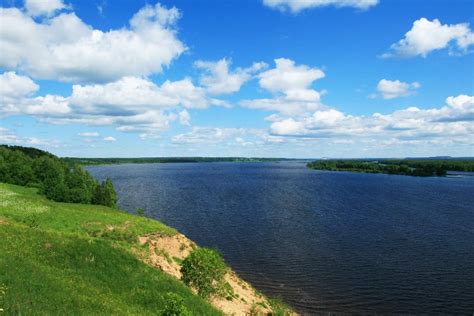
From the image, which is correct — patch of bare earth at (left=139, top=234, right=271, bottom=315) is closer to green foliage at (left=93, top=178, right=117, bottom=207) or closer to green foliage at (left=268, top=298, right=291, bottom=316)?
green foliage at (left=268, top=298, right=291, bottom=316)

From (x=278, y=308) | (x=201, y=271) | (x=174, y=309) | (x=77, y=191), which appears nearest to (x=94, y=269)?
(x=201, y=271)

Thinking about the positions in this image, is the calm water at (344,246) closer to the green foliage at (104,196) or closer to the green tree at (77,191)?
the green foliage at (104,196)

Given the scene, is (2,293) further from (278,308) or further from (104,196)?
(104,196)

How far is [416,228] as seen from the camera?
79.1m

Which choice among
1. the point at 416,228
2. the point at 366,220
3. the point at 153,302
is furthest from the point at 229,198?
the point at 153,302

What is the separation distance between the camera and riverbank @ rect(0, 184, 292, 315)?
2172cm

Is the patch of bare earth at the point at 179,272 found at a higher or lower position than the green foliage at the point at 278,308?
higher

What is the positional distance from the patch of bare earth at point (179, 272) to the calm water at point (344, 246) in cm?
399

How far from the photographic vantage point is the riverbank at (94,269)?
2172cm

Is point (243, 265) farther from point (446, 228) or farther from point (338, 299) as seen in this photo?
point (446, 228)

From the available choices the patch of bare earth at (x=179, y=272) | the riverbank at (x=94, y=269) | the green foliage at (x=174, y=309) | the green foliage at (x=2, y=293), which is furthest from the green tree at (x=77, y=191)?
the green foliage at (x=174, y=309)

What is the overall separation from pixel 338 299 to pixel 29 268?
108ft

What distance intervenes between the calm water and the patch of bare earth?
3.99m

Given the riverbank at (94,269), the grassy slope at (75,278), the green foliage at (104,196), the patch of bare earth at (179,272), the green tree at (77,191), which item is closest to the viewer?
the grassy slope at (75,278)
